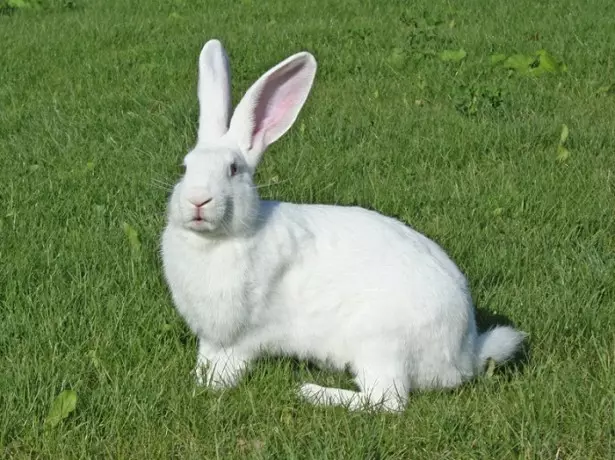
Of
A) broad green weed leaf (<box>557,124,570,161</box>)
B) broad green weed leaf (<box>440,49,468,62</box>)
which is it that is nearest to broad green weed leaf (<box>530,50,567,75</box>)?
broad green weed leaf (<box>440,49,468,62</box>)

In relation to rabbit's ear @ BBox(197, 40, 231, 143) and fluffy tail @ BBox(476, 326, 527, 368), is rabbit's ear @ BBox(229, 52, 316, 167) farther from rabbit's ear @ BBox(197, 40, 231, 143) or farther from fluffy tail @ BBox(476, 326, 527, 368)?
fluffy tail @ BBox(476, 326, 527, 368)

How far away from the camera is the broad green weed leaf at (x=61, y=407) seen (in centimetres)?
291

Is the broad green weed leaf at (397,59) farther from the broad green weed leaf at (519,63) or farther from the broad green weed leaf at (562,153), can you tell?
the broad green weed leaf at (562,153)

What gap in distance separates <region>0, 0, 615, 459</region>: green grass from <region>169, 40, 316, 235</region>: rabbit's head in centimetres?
55

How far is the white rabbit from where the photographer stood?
3.11 m

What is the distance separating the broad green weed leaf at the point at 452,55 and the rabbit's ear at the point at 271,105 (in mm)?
4202

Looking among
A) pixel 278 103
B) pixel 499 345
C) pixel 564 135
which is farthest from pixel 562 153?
pixel 278 103

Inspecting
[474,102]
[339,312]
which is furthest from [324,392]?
[474,102]

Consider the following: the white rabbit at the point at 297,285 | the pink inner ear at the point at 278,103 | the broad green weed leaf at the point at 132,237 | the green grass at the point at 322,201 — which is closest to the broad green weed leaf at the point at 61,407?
the green grass at the point at 322,201

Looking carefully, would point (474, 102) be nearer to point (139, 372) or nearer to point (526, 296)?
point (526, 296)

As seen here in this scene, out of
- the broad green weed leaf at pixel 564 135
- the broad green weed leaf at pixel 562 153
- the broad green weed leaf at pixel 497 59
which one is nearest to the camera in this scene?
the broad green weed leaf at pixel 562 153

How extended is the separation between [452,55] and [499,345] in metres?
4.52

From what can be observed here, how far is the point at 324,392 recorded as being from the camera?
123 inches

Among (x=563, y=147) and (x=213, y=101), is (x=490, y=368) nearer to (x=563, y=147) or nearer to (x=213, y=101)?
(x=213, y=101)
